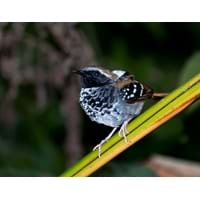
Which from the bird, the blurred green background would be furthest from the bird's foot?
the blurred green background

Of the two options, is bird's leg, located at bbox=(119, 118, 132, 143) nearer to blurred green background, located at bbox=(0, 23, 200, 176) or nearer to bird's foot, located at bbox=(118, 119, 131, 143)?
bird's foot, located at bbox=(118, 119, 131, 143)

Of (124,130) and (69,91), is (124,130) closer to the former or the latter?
(124,130)

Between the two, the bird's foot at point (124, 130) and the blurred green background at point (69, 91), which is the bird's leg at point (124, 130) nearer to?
the bird's foot at point (124, 130)

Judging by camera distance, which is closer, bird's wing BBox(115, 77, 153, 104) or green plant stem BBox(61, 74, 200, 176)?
green plant stem BBox(61, 74, 200, 176)

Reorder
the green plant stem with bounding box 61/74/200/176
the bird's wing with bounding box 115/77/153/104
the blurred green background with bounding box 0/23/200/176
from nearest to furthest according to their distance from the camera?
the green plant stem with bounding box 61/74/200/176 < the bird's wing with bounding box 115/77/153/104 < the blurred green background with bounding box 0/23/200/176

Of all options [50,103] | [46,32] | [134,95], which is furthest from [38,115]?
[134,95]

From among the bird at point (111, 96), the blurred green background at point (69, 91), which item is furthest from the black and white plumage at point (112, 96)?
the blurred green background at point (69, 91)

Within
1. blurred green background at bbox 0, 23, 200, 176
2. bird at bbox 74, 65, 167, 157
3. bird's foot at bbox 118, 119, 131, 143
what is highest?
blurred green background at bbox 0, 23, 200, 176

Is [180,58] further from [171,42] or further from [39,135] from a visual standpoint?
[39,135]
